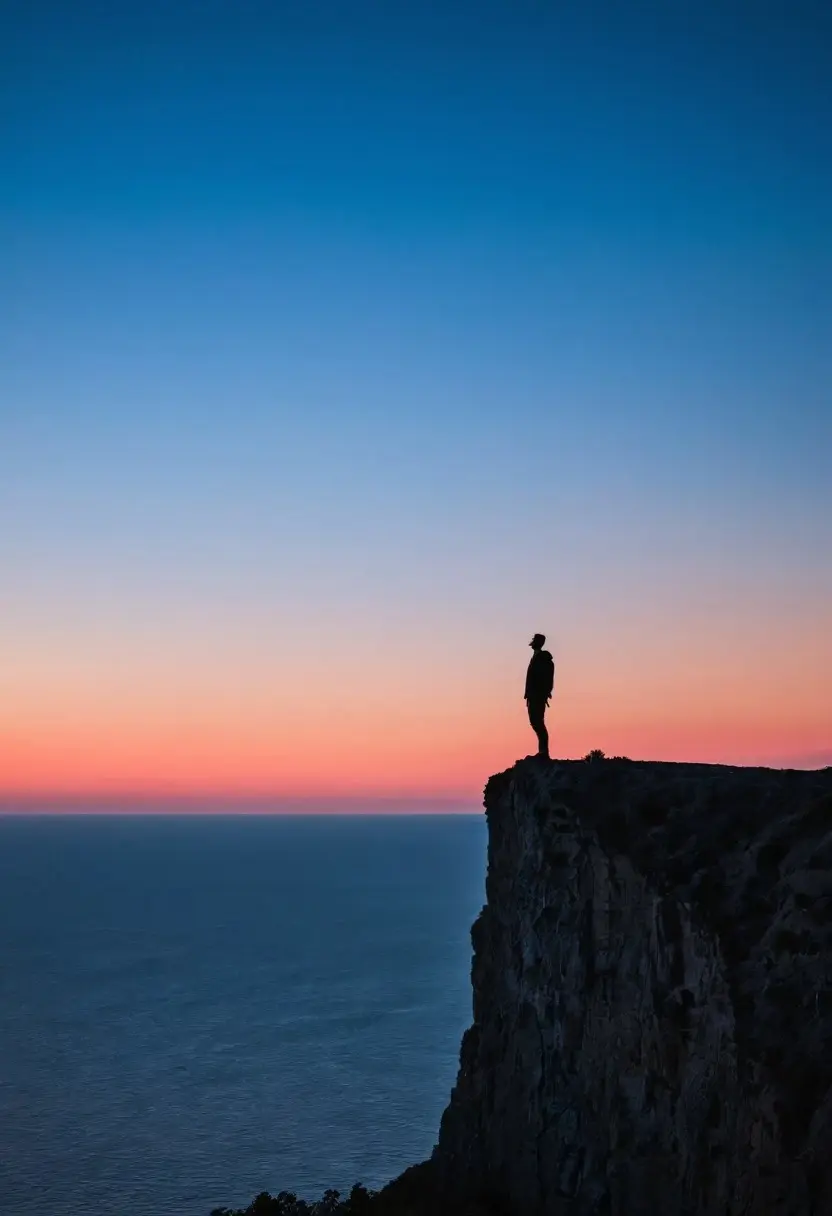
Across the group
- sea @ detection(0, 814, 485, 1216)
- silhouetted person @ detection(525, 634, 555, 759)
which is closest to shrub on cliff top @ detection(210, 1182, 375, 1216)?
silhouetted person @ detection(525, 634, 555, 759)

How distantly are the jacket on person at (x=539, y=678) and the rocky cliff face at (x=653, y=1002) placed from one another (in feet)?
6.57

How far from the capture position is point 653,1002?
2234 centimetres

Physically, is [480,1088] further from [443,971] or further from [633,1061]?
[443,971]

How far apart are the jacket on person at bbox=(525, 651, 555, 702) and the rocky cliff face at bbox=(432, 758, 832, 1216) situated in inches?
78.9

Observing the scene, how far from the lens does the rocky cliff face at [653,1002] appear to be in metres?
18.4

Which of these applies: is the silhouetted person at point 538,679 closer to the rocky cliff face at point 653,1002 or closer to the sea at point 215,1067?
the rocky cliff face at point 653,1002

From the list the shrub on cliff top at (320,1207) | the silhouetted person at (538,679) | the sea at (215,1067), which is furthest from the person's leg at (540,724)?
the sea at (215,1067)

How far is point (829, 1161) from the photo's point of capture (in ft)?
54.4

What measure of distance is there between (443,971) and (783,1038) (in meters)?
118

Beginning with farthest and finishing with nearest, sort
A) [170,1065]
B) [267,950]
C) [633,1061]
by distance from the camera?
[267,950] → [170,1065] → [633,1061]

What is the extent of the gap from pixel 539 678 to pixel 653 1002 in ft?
31.5

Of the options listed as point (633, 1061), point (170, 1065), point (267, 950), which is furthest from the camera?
point (267, 950)

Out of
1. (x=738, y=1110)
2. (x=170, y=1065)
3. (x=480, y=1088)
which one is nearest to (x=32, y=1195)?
(x=170, y=1065)

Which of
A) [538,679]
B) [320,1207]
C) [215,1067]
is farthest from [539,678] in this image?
[215,1067]
